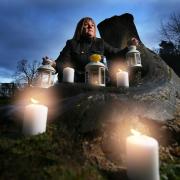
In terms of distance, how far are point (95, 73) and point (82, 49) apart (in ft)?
3.85

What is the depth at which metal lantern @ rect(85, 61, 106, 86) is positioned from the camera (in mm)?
2842

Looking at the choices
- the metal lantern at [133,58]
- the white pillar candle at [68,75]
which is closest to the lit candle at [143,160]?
the white pillar candle at [68,75]

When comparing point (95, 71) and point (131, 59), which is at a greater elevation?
point (131, 59)

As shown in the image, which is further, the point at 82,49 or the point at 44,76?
the point at 82,49

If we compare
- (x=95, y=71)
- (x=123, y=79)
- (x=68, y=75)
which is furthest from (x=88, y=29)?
(x=123, y=79)

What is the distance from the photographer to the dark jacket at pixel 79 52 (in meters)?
3.86

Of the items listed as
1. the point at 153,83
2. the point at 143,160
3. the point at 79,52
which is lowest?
the point at 143,160

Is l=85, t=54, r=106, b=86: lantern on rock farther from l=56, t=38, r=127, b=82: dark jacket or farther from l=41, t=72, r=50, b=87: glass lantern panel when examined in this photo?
l=56, t=38, r=127, b=82: dark jacket

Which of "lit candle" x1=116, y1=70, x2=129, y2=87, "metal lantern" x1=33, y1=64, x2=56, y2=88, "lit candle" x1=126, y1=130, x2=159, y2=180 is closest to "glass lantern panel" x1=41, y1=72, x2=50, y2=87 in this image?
"metal lantern" x1=33, y1=64, x2=56, y2=88

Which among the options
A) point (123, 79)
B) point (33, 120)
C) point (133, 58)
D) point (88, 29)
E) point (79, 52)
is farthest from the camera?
point (88, 29)

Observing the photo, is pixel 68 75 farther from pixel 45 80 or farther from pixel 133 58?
pixel 133 58

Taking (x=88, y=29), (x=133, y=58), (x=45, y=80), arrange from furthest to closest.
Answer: (x=88, y=29) → (x=133, y=58) → (x=45, y=80)

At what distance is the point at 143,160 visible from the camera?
1372 millimetres

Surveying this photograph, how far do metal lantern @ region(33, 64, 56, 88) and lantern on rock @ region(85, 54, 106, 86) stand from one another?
0.53m
